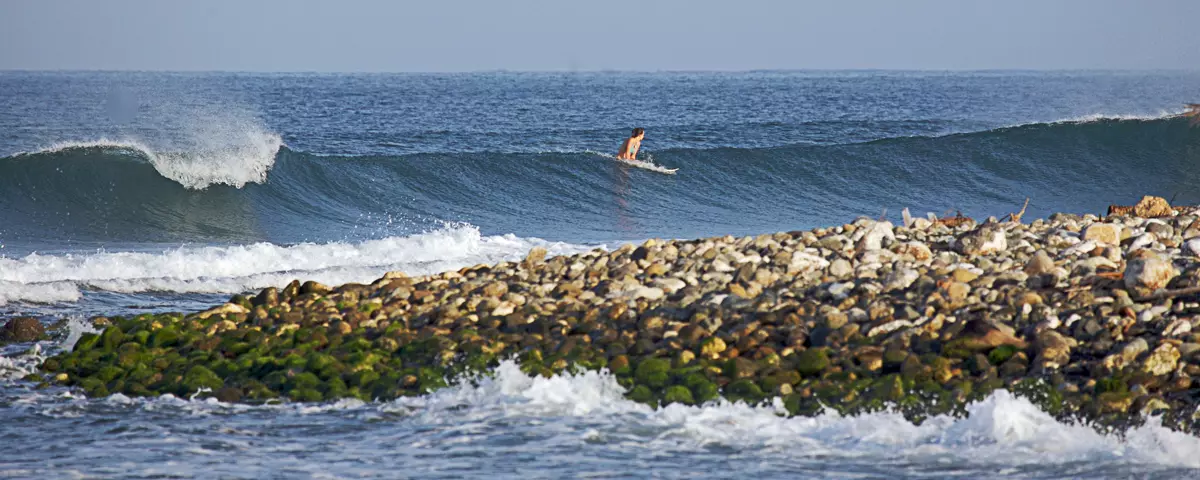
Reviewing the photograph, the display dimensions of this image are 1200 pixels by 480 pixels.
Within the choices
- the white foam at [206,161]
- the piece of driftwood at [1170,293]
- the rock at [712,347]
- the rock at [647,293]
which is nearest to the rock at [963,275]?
the piece of driftwood at [1170,293]

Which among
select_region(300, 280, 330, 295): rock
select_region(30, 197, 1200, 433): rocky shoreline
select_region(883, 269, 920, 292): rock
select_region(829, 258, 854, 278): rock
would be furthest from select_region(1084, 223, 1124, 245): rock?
select_region(300, 280, 330, 295): rock

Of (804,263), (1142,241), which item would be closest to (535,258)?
(804,263)

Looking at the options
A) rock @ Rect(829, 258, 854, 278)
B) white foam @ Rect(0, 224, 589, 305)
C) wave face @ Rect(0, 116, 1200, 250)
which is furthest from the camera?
wave face @ Rect(0, 116, 1200, 250)

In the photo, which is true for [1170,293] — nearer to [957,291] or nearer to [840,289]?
[957,291]

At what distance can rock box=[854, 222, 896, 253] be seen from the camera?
331 inches

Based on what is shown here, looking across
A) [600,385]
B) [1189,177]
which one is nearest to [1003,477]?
[600,385]

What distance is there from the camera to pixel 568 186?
20438 millimetres

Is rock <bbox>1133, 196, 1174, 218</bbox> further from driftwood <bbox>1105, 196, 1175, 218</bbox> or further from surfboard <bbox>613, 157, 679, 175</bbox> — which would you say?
surfboard <bbox>613, 157, 679, 175</bbox>

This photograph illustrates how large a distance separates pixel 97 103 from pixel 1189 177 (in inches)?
1611

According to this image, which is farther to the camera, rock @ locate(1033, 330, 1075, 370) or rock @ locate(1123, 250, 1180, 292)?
rock @ locate(1123, 250, 1180, 292)

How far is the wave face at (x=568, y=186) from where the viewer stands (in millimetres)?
17141

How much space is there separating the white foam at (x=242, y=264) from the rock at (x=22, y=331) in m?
1.93

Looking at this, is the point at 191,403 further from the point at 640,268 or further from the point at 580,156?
the point at 580,156

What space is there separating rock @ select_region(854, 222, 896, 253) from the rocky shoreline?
2cm
